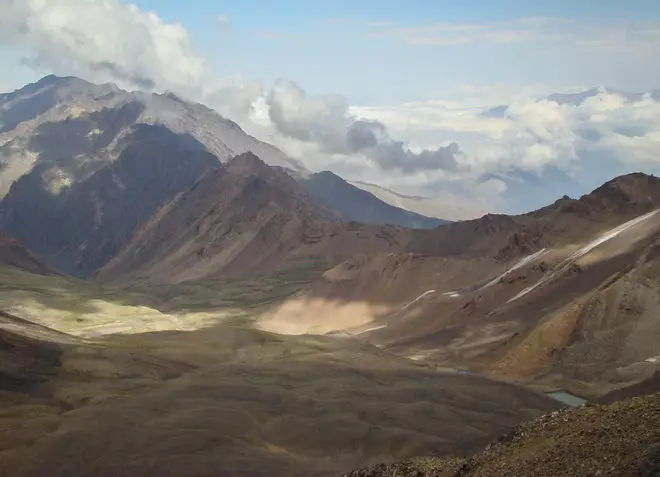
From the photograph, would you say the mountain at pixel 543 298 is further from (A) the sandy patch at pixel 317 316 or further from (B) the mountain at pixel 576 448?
(B) the mountain at pixel 576 448

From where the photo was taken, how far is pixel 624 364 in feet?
325

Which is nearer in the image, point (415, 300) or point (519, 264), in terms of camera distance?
point (519, 264)

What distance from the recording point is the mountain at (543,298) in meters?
103

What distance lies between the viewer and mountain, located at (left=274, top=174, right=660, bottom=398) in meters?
103

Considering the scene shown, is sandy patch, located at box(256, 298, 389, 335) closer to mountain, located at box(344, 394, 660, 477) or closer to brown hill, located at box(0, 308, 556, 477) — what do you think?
brown hill, located at box(0, 308, 556, 477)

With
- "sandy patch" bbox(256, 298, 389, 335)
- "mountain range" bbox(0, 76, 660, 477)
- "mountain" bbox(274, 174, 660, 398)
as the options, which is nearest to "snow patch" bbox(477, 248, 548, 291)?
"mountain" bbox(274, 174, 660, 398)

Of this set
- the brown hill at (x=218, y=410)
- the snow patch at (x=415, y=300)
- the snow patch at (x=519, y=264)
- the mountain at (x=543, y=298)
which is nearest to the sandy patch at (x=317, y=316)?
the mountain at (x=543, y=298)

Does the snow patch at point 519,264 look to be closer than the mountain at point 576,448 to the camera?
No

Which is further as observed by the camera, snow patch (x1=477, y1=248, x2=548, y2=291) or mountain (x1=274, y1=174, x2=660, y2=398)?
snow patch (x1=477, y1=248, x2=548, y2=291)

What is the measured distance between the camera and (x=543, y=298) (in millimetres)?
129625

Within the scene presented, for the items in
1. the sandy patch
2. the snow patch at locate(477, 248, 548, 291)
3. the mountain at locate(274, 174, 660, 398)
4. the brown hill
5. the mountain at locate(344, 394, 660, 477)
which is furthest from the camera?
the sandy patch

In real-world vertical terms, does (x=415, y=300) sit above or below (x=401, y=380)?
above

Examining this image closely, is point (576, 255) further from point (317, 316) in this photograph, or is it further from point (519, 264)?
point (317, 316)

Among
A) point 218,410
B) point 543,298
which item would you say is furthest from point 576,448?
point 543,298
